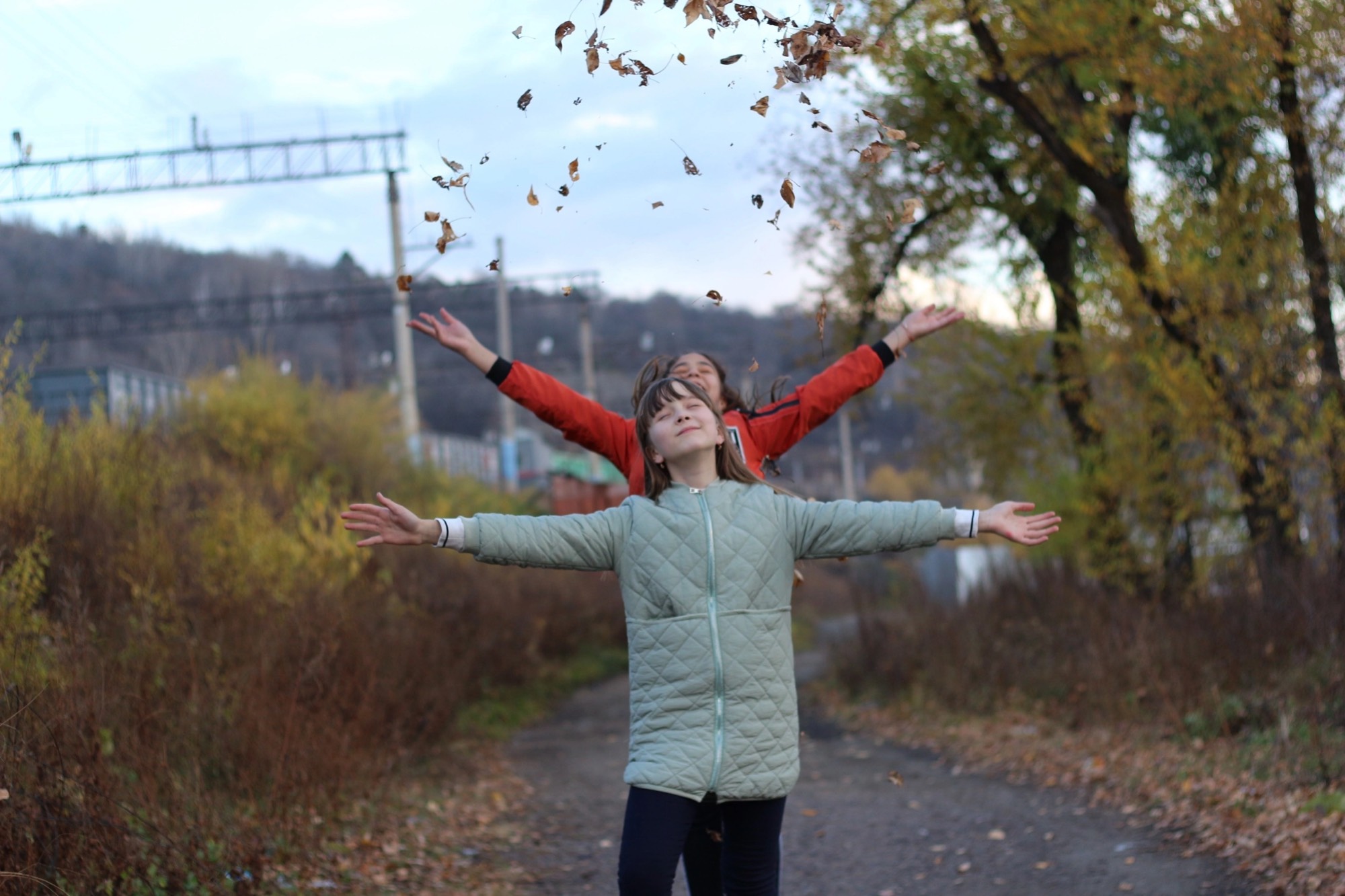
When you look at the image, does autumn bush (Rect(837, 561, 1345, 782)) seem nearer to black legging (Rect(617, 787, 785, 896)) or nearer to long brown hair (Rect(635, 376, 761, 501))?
black legging (Rect(617, 787, 785, 896))

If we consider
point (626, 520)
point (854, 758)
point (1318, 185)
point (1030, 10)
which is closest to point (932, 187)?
point (1030, 10)

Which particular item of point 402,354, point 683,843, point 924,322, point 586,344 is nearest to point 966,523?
point 683,843

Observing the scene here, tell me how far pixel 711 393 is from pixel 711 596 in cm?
114

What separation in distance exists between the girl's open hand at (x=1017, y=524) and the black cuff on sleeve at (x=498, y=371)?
6.07 ft

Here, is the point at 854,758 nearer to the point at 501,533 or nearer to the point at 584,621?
the point at 501,533

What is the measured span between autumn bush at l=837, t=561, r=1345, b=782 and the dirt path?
44.2 inches

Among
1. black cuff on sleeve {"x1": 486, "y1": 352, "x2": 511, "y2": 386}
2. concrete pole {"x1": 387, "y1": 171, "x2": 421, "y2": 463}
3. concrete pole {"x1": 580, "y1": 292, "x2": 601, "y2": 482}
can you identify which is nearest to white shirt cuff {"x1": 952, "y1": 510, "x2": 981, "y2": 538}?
black cuff on sleeve {"x1": 486, "y1": 352, "x2": 511, "y2": 386}

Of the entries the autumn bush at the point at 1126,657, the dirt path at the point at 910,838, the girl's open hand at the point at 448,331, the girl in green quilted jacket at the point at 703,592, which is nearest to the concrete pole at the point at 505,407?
the autumn bush at the point at 1126,657

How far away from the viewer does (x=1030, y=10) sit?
33.3ft

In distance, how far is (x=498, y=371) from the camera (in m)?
4.65

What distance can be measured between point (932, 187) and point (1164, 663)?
6.34m

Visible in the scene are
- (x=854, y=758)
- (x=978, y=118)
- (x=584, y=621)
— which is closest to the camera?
(x=854, y=758)

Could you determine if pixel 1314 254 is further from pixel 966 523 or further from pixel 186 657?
pixel 186 657

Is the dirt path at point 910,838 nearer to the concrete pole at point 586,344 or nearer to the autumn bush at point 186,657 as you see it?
the autumn bush at point 186,657
